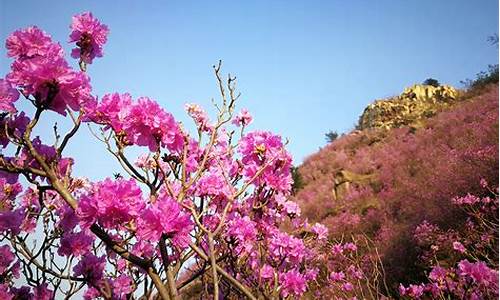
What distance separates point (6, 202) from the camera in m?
2.75

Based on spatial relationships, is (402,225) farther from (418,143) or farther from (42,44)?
(42,44)

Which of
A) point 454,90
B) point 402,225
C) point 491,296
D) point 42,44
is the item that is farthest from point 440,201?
point 454,90

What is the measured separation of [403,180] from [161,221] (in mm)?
9957

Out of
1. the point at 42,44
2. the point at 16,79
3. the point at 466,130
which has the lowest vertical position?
the point at 16,79

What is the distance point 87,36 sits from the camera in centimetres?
185

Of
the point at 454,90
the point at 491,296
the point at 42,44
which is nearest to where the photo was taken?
the point at 42,44

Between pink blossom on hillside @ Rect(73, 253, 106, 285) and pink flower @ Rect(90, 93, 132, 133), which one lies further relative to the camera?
pink blossom on hillside @ Rect(73, 253, 106, 285)

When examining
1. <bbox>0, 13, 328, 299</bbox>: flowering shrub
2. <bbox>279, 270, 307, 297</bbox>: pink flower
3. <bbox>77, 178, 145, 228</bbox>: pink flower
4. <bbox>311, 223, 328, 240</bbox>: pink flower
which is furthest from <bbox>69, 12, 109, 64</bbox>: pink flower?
<bbox>311, 223, 328, 240</bbox>: pink flower

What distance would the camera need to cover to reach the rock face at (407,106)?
19.7 meters

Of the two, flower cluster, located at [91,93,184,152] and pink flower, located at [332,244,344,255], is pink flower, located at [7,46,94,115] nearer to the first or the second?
flower cluster, located at [91,93,184,152]

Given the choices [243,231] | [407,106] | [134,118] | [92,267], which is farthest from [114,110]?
[407,106]

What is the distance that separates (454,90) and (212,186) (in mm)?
22992

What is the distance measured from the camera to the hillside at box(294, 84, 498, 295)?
6.64 meters

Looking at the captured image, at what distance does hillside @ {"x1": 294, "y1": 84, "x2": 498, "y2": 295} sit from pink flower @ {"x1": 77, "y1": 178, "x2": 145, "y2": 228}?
3.41m
